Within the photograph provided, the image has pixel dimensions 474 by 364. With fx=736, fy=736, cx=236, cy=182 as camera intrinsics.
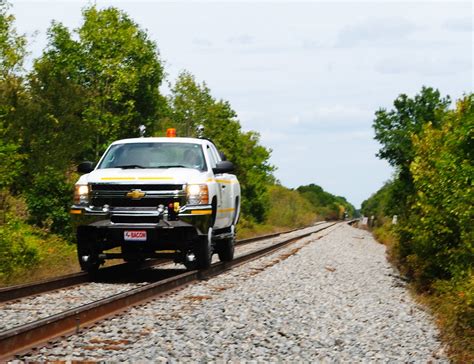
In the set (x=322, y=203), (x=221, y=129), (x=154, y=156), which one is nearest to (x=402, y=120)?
(x=221, y=129)

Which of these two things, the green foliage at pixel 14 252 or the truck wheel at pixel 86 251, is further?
the green foliage at pixel 14 252

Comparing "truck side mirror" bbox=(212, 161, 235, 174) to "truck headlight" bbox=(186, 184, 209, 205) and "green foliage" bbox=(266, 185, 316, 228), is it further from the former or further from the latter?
"green foliage" bbox=(266, 185, 316, 228)

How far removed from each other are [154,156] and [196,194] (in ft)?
4.85

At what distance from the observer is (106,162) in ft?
43.1

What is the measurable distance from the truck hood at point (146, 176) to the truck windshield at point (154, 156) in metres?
0.42

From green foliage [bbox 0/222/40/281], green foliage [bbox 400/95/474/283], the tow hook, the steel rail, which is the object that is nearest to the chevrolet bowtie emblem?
the tow hook

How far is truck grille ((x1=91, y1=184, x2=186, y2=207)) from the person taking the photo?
465 inches

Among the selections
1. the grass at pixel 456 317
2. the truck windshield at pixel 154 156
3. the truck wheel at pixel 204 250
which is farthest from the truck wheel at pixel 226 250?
the grass at pixel 456 317

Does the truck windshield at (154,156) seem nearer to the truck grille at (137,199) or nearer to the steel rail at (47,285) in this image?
the truck grille at (137,199)

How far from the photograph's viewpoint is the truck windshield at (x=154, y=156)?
42.5ft

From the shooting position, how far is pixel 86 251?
40.7 feet

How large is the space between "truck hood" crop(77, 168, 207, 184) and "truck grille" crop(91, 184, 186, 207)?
81 millimetres

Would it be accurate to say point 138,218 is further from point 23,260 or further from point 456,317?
point 456,317

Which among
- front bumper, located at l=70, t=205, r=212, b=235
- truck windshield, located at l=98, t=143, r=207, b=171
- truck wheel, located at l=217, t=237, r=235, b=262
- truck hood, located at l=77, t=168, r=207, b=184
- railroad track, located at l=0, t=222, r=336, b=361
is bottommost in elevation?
railroad track, located at l=0, t=222, r=336, b=361
